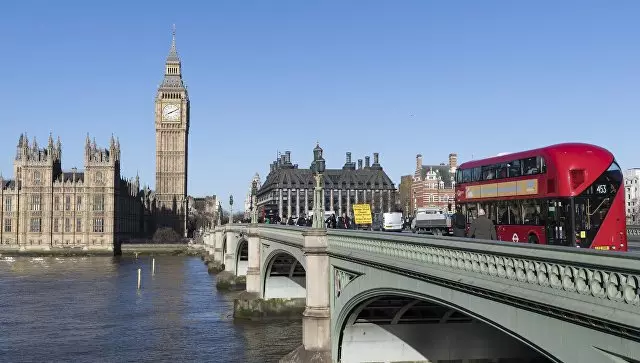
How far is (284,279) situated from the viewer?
50.3 metres

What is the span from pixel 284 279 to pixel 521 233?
26.2 meters

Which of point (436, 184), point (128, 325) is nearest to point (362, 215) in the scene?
point (128, 325)

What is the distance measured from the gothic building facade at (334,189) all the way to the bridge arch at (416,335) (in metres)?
151

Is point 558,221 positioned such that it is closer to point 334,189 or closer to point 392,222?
point 392,222

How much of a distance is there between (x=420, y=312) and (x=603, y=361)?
51.8 feet

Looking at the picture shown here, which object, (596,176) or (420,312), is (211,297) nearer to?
(420,312)

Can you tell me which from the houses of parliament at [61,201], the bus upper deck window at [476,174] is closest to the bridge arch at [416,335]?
the bus upper deck window at [476,174]

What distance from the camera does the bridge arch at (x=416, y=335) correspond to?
23.6m

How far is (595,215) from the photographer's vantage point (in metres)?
23.3

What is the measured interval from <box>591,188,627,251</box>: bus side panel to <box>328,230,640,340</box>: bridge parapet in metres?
9.11

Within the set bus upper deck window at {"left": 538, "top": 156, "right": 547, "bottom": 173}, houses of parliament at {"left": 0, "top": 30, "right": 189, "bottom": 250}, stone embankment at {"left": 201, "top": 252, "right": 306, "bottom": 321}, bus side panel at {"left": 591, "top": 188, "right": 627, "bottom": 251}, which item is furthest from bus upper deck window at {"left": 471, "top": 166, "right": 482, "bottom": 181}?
houses of parliament at {"left": 0, "top": 30, "right": 189, "bottom": 250}

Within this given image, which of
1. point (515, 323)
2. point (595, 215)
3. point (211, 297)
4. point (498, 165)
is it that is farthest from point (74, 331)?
point (515, 323)

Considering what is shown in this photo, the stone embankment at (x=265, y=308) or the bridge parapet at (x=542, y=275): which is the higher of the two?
the bridge parapet at (x=542, y=275)

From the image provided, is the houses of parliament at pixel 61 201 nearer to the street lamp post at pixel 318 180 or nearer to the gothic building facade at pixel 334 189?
the gothic building facade at pixel 334 189
